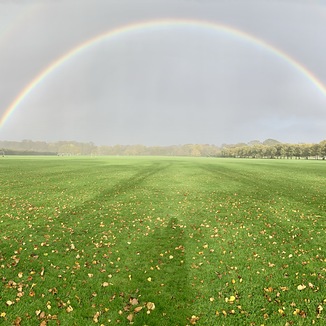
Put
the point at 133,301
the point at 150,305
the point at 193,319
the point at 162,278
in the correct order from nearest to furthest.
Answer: the point at 193,319, the point at 150,305, the point at 133,301, the point at 162,278

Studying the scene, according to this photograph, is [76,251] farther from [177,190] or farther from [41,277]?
[177,190]

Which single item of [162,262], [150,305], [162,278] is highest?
[162,262]

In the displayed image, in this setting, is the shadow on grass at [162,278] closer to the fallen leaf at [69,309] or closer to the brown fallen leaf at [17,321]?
the fallen leaf at [69,309]

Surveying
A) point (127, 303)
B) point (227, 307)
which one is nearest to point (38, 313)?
point (127, 303)

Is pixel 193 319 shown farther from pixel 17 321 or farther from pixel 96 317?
pixel 17 321

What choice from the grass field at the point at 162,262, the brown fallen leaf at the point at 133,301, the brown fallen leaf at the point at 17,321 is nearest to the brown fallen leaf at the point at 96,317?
the grass field at the point at 162,262

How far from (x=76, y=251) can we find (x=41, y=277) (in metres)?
2.56

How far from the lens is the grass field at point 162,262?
8.84 m

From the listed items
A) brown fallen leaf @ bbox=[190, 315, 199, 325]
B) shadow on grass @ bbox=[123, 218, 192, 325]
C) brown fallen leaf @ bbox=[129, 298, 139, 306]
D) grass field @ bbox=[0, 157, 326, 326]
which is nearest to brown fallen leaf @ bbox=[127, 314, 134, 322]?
grass field @ bbox=[0, 157, 326, 326]

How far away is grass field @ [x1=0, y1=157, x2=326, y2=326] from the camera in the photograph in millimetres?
8844

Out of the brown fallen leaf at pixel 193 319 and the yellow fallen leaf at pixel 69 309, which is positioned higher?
the yellow fallen leaf at pixel 69 309

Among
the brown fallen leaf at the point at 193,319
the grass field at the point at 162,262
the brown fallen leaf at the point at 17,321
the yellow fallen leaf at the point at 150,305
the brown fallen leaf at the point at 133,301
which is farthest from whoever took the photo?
the brown fallen leaf at the point at 133,301

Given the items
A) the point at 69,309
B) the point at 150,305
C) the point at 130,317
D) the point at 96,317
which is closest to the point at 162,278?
the point at 150,305

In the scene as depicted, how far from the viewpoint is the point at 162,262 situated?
12164mm
